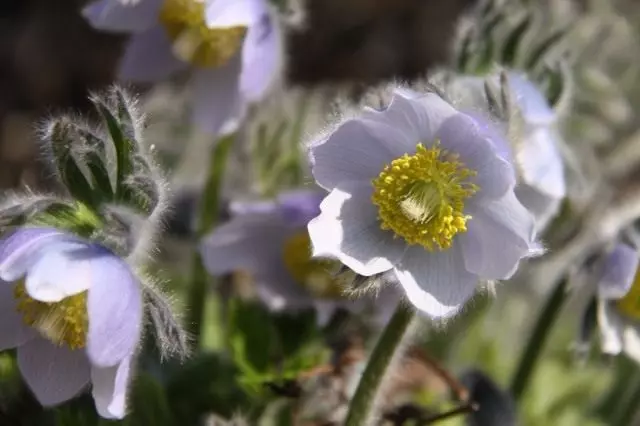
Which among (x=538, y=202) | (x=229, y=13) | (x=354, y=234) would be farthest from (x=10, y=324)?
(x=538, y=202)

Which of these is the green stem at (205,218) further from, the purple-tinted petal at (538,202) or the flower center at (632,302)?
the flower center at (632,302)

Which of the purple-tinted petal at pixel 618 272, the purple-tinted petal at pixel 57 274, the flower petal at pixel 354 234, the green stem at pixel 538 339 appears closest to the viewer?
the purple-tinted petal at pixel 57 274

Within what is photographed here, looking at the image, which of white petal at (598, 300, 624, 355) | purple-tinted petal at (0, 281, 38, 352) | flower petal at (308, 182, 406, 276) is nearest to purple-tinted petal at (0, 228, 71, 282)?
purple-tinted petal at (0, 281, 38, 352)

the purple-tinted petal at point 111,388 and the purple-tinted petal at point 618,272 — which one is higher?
the purple-tinted petal at point 111,388

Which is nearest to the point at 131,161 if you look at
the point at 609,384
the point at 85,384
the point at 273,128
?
the point at 85,384

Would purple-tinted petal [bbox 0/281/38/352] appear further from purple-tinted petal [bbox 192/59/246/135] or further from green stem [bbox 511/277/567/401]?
green stem [bbox 511/277/567/401]

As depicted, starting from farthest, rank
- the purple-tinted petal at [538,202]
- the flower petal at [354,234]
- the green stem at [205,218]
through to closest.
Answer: the green stem at [205,218]
the purple-tinted petal at [538,202]
the flower petal at [354,234]

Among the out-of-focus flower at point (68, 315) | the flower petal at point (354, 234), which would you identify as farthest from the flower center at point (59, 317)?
the flower petal at point (354, 234)
